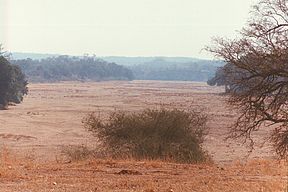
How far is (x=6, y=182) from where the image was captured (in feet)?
44.2

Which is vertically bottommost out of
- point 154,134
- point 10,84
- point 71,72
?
point 71,72

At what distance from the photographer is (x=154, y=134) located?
24.1 meters

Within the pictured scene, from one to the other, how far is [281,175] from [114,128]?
10.4 m

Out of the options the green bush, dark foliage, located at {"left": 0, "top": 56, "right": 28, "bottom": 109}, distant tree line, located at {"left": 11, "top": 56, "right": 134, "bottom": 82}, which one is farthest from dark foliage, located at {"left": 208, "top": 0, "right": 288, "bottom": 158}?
distant tree line, located at {"left": 11, "top": 56, "right": 134, "bottom": 82}

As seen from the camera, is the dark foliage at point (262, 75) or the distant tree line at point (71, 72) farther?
the distant tree line at point (71, 72)

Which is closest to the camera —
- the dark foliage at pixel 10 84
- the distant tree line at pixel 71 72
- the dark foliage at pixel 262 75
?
the dark foliage at pixel 262 75

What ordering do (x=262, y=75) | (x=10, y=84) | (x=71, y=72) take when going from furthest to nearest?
1. (x=71, y=72)
2. (x=10, y=84)
3. (x=262, y=75)

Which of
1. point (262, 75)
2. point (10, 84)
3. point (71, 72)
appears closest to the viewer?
point (262, 75)

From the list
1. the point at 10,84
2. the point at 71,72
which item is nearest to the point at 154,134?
the point at 10,84

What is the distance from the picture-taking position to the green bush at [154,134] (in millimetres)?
23469

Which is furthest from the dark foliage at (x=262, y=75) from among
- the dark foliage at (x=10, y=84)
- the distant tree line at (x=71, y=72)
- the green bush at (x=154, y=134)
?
the distant tree line at (x=71, y=72)

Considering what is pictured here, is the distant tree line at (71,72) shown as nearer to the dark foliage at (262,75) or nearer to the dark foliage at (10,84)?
the dark foliage at (10,84)

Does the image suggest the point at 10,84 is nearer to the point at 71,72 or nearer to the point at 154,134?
the point at 154,134

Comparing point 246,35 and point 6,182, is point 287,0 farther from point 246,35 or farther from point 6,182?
point 6,182
